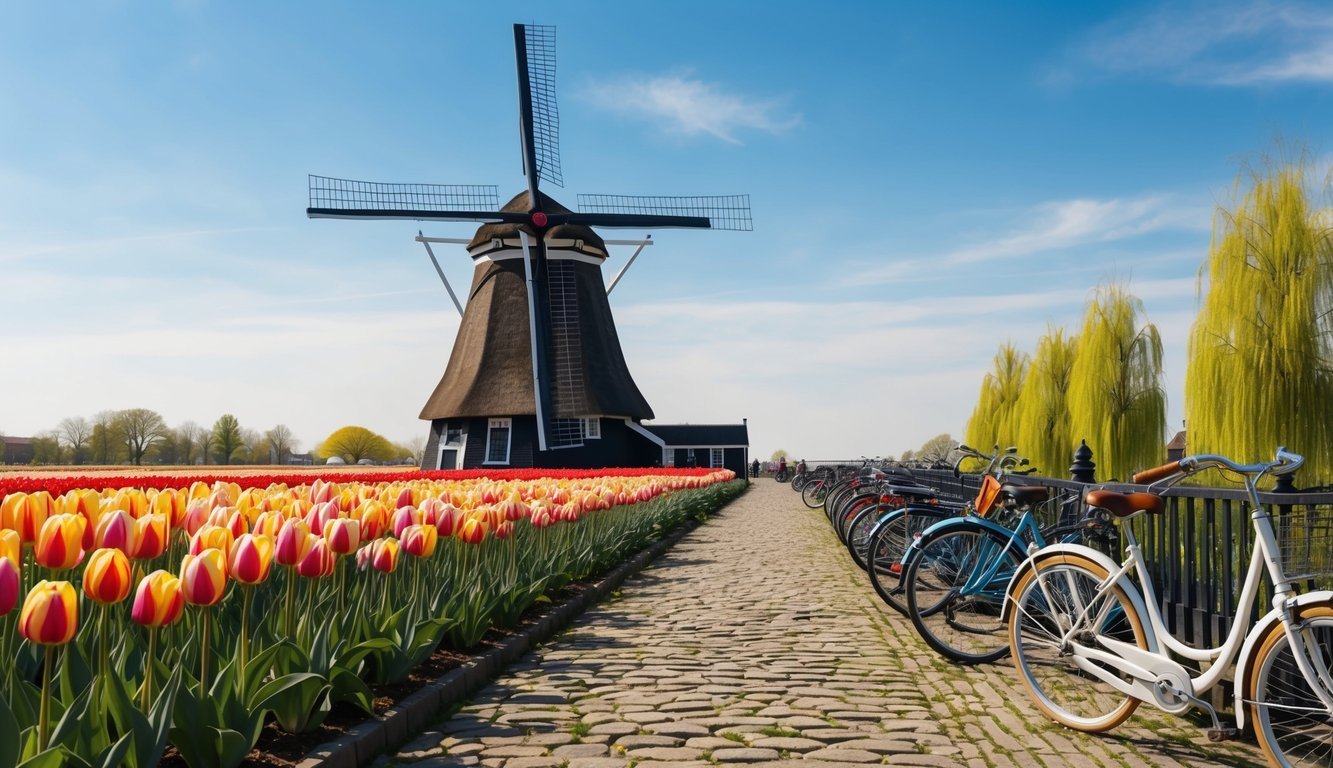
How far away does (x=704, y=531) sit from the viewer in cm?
1908

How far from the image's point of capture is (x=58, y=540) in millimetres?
3820

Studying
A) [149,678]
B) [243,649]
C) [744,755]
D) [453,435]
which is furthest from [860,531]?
[453,435]

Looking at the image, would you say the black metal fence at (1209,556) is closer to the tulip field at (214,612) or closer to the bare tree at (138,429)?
the tulip field at (214,612)

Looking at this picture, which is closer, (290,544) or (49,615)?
(49,615)

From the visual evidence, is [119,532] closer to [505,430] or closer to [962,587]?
[962,587]

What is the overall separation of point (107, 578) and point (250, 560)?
69 cm

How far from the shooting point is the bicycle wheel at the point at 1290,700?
3902 millimetres

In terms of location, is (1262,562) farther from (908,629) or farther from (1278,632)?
(908,629)

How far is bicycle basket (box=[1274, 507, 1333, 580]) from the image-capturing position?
4137mm

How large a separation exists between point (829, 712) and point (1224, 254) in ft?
47.1

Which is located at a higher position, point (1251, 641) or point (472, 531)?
point (472, 531)

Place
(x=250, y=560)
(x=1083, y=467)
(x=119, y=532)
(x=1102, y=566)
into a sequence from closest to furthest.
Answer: (x=250, y=560) < (x=119, y=532) < (x=1102, y=566) < (x=1083, y=467)

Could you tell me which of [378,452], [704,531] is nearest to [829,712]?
[704,531]

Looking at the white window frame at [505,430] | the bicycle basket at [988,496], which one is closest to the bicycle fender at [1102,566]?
the bicycle basket at [988,496]
